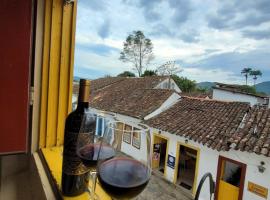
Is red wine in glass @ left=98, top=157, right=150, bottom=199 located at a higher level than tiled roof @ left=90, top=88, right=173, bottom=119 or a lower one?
higher

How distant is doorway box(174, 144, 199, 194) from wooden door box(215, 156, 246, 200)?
26.6 inches

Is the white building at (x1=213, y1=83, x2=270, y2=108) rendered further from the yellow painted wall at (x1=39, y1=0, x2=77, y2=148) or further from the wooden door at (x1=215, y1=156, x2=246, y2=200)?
the yellow painted wall at (x1=39, y1=0, x2=77, y2=148)

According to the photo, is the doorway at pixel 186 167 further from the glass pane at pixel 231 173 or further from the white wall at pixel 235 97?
the white wall at pixel 235 97

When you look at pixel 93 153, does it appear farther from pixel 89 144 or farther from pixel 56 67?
pixel 56 67

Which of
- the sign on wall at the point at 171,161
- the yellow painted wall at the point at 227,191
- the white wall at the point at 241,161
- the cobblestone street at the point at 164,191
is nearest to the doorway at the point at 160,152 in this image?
the sign on wall at the point at 171,161

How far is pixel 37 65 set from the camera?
2.75 feet

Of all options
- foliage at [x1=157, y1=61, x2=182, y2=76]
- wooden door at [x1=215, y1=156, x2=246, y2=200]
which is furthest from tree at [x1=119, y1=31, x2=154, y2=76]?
wooden door at [x1=215, y1=156, x2=246, y2=200]

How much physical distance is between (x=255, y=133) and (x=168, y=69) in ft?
37.8

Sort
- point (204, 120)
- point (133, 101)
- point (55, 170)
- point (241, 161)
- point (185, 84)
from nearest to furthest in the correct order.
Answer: point (55, 170), point (241, 161), point (204, 120), point (133, 101), point (185, 84)

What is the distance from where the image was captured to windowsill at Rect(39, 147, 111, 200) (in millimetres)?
533

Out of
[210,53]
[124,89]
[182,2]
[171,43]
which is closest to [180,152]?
[182,2]

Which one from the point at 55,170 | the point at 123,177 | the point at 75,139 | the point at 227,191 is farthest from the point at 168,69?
the point at 123,177

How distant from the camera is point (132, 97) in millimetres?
8125

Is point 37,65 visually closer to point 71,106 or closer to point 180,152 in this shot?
point 71,106
